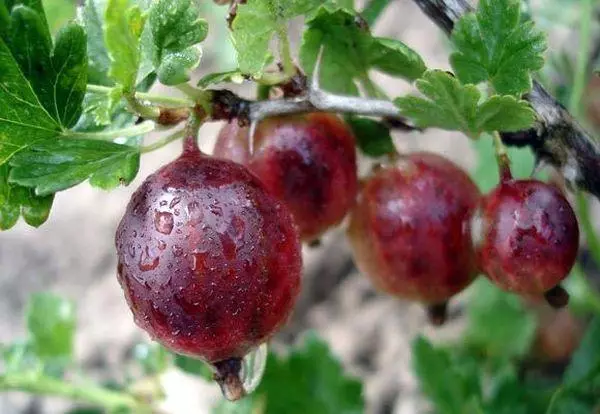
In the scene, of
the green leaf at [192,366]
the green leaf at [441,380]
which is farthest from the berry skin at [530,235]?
the green leaf at [192,366]

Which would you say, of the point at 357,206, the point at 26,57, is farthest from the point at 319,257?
the point at 26,57

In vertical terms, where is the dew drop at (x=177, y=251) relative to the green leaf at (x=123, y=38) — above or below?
below

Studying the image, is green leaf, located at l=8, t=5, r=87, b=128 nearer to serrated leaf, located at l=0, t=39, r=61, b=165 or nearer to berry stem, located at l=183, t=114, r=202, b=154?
serrated leaf, located at l=0, t=39, r=61, b=165

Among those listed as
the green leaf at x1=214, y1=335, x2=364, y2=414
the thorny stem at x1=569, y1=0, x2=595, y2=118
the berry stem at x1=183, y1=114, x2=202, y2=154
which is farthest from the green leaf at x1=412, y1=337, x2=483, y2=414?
the berry stem at x1=183, y1=114, x2=202, y2=154

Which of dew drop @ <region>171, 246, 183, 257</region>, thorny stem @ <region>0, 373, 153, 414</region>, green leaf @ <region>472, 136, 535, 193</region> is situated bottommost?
thorny stem @ <region>0, 373, 153, 414</region>

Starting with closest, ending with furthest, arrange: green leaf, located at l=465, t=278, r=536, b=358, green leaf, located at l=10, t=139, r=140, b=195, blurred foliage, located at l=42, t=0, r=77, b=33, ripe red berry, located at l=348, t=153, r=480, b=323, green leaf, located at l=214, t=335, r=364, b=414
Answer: green leaf, located at l=10, t=139, r=140, b=195 → ripe red berry, located at l=348, t=153, r=480, b=323 → blurred foliage, located at l=42, t=0, r=77, b=33 → green leaf, located at l=214, t=335, r=364, b=414 → green leaf, located at l=465, t=278, r=536, b=358

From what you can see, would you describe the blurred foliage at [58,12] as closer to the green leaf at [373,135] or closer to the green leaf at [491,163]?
the green leaf at [373,135]

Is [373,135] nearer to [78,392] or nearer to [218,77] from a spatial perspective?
[218,77]
